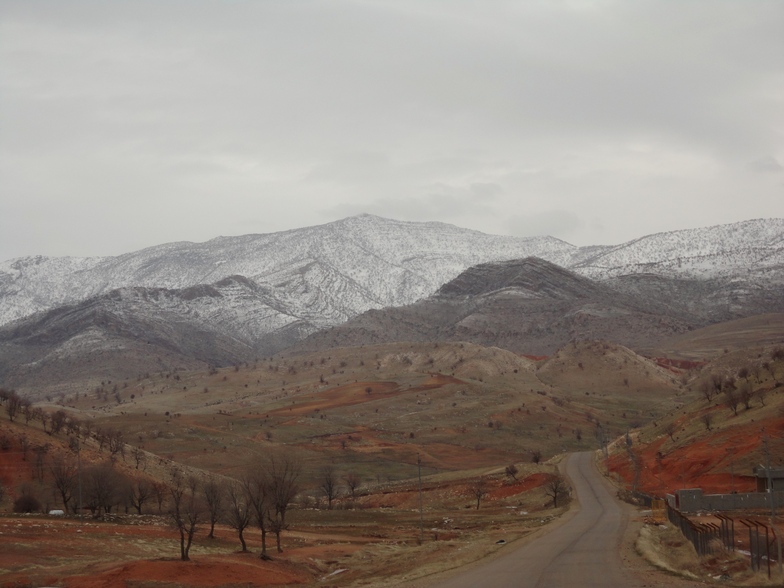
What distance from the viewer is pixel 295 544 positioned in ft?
185

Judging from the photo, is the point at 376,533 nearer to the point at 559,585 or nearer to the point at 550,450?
the point at 559,585

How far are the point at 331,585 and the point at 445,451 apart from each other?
96.0 metres

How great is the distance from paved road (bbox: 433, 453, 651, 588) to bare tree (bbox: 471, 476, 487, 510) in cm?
2087

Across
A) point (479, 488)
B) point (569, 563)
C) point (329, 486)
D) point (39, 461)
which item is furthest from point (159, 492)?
point (569, 563)

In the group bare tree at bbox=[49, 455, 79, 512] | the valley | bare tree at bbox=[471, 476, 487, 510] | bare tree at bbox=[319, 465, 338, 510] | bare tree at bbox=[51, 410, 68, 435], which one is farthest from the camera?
bare tree at bbox=[51, 410, 68, 435]

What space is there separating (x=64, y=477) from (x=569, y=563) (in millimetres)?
48803

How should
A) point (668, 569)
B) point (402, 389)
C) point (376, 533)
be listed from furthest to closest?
point (402, 389), point (376, 533), point (668, 569)

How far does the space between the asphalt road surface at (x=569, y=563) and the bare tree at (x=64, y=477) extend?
39.6 m

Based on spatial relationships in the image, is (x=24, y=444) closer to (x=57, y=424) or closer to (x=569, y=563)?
(x=57, y=424)

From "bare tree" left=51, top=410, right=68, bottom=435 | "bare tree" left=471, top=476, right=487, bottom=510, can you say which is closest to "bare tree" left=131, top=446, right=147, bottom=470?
"bare tree" left=51, top=410, right=68, bottom=435

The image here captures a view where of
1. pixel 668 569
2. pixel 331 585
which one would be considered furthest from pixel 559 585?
pixel 331 585

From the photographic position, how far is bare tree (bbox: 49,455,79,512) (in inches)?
2870

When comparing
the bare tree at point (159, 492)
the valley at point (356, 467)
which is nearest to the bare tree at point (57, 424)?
the valley at point (356, 467)

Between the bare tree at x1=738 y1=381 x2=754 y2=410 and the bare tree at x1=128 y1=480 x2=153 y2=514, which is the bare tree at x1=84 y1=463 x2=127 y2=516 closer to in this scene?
the bare tree at x1=128 y1=480 x2=153 y2=514
